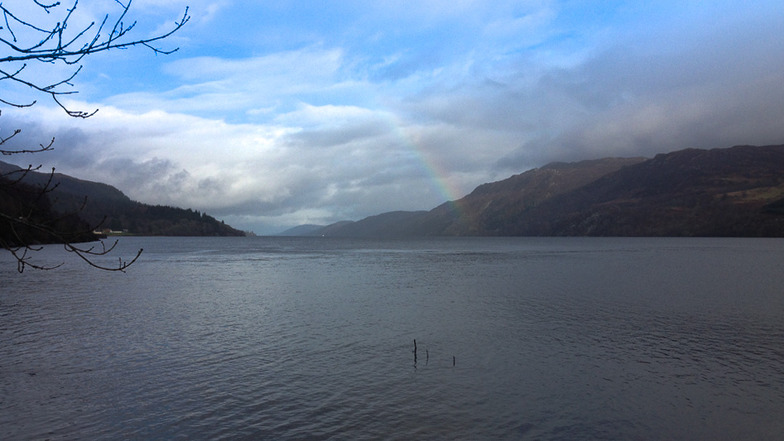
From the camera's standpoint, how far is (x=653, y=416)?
818 inches

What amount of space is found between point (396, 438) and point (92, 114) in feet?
50.5

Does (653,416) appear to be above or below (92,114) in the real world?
below

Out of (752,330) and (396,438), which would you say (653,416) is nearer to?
(396,438)

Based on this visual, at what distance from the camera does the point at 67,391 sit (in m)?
22.9

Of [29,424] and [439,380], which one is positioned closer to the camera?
[29,424]

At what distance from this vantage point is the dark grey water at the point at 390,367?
19641 mm

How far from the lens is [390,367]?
89.4ft

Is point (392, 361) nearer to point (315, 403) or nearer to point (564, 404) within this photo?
point (315, 403)

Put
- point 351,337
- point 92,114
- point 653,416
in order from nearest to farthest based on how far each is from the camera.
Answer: point 92,114 < point 653,416 < point 351,337

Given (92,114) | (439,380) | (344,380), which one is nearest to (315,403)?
(344,380)

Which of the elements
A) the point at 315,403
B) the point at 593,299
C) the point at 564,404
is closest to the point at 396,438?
the point at 315,403

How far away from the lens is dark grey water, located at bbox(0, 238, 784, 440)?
64.4 ft

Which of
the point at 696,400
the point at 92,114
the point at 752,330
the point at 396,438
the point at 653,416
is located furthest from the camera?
the point at 752,330

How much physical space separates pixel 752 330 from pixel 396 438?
33.7 metres
